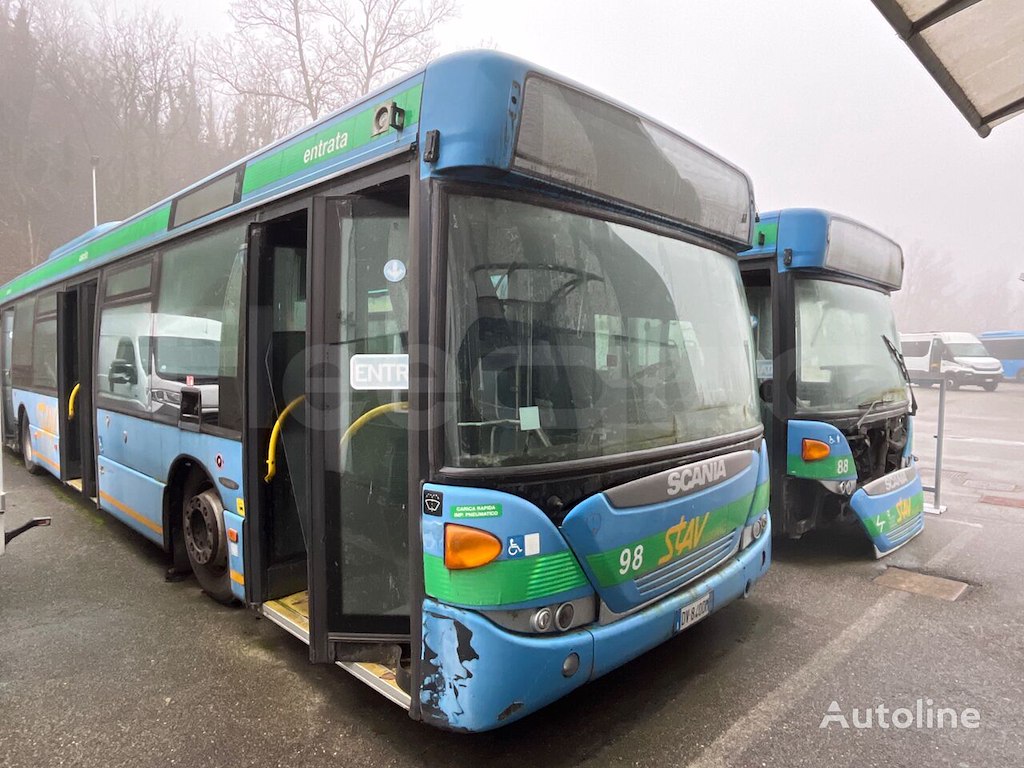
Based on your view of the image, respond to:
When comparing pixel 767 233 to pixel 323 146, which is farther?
pixel 767 233

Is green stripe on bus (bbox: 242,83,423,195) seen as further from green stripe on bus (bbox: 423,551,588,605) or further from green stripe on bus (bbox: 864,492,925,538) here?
green stripe on bus (bbox: 864,492,925,538)

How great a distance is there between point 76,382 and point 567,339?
6250 mm

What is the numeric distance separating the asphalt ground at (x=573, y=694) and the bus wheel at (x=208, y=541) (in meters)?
0.21

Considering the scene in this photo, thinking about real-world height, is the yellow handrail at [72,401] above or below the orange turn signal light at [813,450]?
above

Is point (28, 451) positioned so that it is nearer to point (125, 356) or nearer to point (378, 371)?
point (125, 356)

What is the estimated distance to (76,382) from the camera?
6.84m

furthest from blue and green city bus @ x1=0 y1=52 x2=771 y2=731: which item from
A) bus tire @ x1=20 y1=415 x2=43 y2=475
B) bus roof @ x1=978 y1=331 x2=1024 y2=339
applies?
bus roof @ x1=978 y1=331 x2=1024 y2=339

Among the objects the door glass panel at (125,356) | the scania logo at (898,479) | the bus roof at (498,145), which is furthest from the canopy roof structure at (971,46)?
the door glass panel at (125,356)

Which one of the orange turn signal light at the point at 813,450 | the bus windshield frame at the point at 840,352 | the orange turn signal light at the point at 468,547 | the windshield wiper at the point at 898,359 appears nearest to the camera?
the orange turn signal light at the point at 468,547

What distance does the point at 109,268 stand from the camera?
5801 mm

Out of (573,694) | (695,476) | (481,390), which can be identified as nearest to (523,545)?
(481,390)

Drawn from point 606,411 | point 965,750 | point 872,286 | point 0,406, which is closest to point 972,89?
point 872,286

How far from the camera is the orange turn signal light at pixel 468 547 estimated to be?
245 centimetres

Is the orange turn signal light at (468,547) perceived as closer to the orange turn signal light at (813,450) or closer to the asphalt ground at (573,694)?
the asphalt ground at (573,694)
